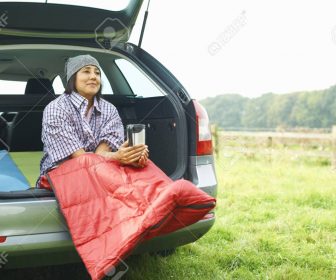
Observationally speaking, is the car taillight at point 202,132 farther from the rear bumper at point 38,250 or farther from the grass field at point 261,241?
the grass field at point 261,241

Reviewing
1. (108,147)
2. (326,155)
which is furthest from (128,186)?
(326,155)

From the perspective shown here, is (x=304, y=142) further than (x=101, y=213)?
Yes

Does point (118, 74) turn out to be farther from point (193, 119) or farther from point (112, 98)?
point (193, 119)

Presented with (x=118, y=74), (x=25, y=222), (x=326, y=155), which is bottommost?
(x=326, y=155)

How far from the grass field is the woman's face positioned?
41.4 inches

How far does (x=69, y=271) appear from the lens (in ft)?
9.58

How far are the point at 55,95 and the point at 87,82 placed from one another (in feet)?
2.93

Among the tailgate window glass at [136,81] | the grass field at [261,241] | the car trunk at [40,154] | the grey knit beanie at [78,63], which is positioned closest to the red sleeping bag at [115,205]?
the car trunk at [40,154]

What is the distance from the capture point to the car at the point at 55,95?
209cm

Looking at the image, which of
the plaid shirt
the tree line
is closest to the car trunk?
the plaid shirt

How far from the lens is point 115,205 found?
206cm

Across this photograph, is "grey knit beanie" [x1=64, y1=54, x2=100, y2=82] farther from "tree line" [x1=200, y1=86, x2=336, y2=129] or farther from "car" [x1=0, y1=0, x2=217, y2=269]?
"tree line" [x1=200, y1=86, x2=336, y2=129]

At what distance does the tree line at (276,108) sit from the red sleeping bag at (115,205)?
1122 cm

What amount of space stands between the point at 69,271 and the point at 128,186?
3.64 feet
